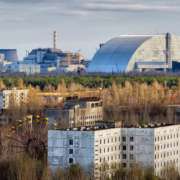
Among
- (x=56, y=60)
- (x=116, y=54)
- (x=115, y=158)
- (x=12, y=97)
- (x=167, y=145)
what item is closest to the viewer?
(x=115, y=158)

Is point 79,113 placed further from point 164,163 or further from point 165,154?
point 164,163

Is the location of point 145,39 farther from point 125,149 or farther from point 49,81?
point 125,149

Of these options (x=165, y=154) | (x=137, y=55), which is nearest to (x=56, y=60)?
(x=137, y=55)

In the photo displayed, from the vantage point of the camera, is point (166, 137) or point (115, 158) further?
point (166, 137)

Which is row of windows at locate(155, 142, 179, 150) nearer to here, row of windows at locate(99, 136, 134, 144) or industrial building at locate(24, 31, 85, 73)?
row of windows at locate(99, 136, 134, 144)

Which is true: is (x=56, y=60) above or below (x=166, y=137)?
above

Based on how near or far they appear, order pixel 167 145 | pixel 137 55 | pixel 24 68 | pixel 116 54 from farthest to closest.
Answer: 1. pixel 24 68
2. pixel 137 55
3. pixel 116 54
4. pixel 167 145

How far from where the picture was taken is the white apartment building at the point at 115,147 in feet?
91.4

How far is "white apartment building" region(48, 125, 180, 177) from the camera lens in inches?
1096

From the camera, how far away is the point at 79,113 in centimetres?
4528

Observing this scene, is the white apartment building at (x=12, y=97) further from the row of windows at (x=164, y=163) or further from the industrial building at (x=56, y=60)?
the industrial building at (x=56, y=60)

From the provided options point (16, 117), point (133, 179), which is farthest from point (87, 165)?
point (16, 117)

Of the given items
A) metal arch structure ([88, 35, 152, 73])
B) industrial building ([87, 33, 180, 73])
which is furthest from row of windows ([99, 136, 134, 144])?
metal arch structure ([88, 35, 152, 73])

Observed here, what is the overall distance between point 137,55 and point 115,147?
64511mm
